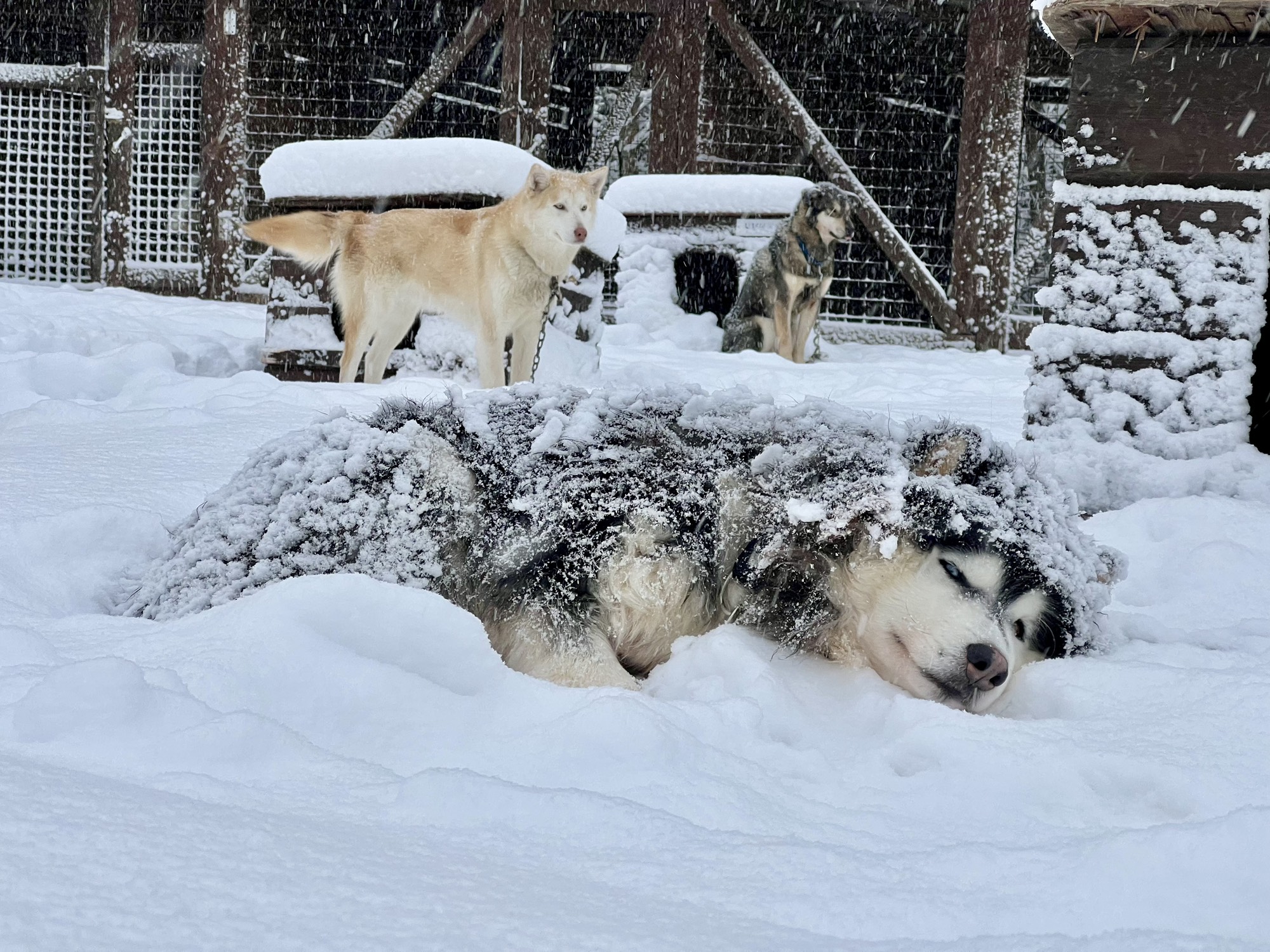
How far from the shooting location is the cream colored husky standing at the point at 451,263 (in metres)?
5.75

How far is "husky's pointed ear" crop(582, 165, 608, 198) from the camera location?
20.0 ft

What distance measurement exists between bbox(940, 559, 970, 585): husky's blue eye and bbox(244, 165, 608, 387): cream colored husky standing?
161 inches

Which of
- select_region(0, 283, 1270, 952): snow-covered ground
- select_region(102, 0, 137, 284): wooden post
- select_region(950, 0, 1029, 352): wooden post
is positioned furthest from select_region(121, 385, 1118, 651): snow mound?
select_region(102, 0, 137, 284): wooden post

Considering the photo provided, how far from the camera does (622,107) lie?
39.7 ft

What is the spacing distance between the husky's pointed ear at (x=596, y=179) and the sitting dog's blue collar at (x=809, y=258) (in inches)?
107

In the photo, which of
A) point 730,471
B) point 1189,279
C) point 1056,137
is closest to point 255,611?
point 730,471

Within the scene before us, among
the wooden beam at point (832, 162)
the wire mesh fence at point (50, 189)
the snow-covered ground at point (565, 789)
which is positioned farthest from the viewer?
the wire mesh fence at point (50, 189)

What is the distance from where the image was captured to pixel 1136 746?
57.2 inches

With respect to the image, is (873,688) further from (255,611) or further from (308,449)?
(308,449)

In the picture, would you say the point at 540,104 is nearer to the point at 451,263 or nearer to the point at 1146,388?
the point at 451,263

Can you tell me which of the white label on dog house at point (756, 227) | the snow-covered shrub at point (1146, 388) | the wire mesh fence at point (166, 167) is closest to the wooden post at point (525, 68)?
→ the white label on dog house at point (756, 227)

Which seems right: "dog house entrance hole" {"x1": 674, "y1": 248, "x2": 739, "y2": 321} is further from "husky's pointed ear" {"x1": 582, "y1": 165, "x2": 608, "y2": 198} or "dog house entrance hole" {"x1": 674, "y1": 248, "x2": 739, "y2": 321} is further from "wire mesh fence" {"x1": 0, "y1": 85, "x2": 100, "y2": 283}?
"wire mesh fence" {"x1": 0, "y1": 85, "x2": 100, "y2": 283}

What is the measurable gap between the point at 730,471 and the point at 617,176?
1118 centimetres

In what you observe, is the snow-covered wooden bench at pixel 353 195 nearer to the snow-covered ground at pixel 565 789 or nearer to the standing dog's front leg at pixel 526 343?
the standing dog's front leg at pixel 526 343
